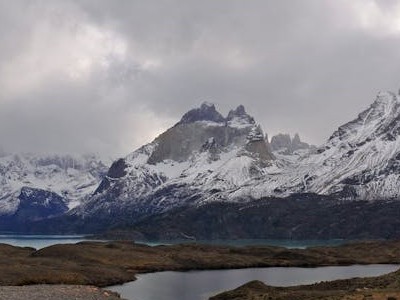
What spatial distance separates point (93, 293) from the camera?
10500 cm

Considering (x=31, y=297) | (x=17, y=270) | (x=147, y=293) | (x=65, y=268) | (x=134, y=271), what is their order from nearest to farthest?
(x=31, y=297) → (x=147, y=293) → (x=17, y=270) → (x=65, y=268) → (x=134, y=271)

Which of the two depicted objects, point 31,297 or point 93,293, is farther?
point 93,293

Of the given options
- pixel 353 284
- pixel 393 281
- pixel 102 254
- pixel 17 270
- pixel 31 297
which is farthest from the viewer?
pixel 102 254

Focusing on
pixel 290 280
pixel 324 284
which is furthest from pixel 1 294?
pixel 290 280

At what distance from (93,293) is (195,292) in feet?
80.8

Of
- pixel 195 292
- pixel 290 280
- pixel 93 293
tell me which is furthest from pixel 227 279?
pixel 93 293

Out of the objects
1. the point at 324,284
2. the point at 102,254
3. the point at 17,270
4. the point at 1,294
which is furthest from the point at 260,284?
the point at 102,254

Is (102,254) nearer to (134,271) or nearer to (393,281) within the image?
(134,271)

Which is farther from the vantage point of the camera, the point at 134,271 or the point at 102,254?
the point at 102,254

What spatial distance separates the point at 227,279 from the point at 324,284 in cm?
4251

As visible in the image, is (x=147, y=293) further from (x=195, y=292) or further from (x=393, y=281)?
(x=393, y=281)

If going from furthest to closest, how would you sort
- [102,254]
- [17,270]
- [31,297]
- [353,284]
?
[102,254], [17,270], [353,284], [31,297]

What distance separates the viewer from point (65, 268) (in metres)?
151

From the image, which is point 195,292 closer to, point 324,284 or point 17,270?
point 324,284
